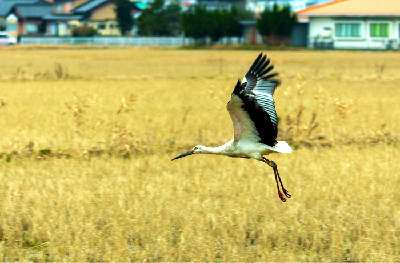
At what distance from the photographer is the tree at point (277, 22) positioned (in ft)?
151

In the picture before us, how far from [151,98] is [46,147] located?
6.29 metres

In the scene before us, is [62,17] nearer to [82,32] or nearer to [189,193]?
[82,32]

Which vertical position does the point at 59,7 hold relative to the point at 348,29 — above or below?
above

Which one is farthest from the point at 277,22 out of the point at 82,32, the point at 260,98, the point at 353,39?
the point at 260,98

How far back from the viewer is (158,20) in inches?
2430

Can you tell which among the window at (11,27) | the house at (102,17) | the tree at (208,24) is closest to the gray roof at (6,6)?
the window at (11,27)

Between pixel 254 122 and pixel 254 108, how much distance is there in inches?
17.0

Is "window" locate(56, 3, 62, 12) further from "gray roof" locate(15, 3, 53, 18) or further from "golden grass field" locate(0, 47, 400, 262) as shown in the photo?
"golden grass field" locate(0, 47, 400, 262)

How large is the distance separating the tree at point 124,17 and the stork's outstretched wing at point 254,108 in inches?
2453

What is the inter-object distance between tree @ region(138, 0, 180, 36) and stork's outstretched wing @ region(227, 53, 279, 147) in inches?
2194

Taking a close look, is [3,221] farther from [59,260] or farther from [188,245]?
[188,245]

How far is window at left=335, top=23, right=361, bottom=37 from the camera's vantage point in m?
42.6

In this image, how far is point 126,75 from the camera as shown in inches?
861

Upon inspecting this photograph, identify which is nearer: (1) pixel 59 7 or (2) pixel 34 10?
(2) pixel 34 10
